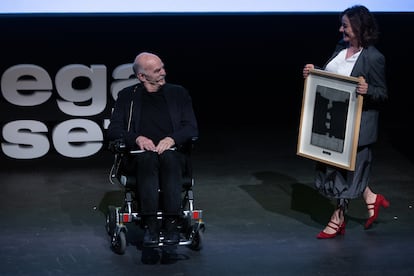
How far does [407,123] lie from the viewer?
8859 mm

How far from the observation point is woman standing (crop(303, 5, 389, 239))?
5.32 meters

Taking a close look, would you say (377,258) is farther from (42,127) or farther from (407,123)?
(407,123)

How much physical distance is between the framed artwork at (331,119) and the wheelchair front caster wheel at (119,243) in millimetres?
1218

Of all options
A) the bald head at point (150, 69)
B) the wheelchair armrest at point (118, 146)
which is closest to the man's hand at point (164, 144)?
the wheelchair armrest at point (118, 146)

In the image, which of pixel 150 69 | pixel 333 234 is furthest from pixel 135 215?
pixel 333 234

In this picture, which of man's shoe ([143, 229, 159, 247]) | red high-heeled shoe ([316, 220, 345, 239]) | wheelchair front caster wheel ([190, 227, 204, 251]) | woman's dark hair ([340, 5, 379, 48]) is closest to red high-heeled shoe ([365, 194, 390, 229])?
red high-heeled shoe ([316, 220, 345, 239])

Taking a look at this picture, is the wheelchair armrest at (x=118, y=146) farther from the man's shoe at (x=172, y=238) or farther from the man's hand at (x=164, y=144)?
the man's shoe at (x=172, y=238)

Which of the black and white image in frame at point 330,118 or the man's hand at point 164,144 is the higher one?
the black and white image in frame at point 330,118

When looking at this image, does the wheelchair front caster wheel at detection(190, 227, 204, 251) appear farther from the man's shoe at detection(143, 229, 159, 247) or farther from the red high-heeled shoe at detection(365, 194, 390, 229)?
the red high-heeled shoe at detection(365, 194, 390, 229)

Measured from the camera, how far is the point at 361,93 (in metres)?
5.30

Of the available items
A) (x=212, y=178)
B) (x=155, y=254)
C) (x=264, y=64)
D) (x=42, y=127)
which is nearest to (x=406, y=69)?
(x=264, y=64)

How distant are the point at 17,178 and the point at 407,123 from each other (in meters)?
3.79

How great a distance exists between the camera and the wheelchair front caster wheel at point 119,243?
5266 millimetres

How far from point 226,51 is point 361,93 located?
3.36 meters
